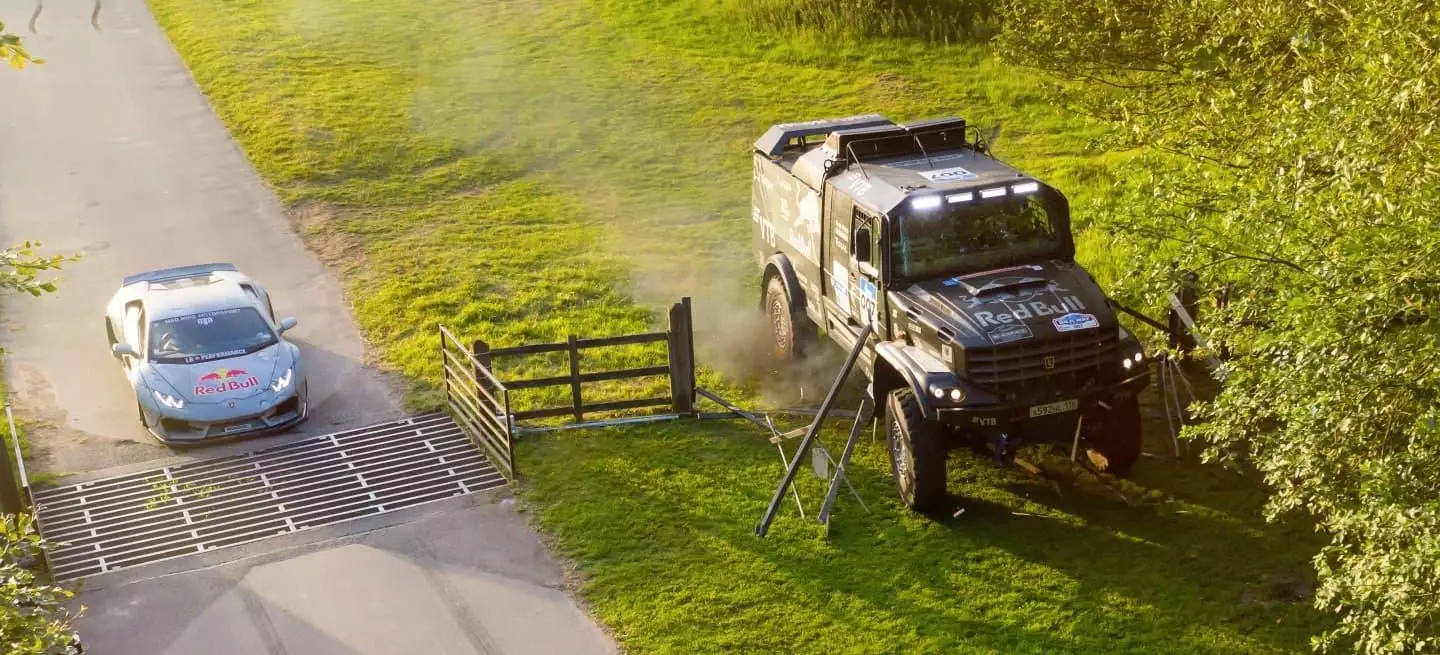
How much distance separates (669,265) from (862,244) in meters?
7.75

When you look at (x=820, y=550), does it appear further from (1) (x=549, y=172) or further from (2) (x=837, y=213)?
(1) (x=549, y=172)

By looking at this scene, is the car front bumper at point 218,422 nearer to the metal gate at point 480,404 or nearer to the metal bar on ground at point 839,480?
the metal gate at point 480,404

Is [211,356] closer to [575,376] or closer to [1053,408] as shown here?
[575,376]

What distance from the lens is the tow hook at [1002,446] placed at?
13.4 metres

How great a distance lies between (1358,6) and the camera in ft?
40.7

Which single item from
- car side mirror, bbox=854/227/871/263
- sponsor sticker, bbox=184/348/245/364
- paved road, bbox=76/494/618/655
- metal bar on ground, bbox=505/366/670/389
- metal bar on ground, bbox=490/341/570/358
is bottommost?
paved road, bbox=76/494/618/655

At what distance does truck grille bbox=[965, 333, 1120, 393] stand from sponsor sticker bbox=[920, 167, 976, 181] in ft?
8.09

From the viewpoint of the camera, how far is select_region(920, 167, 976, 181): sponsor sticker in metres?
14.8

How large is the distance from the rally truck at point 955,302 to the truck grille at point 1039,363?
1 centimetres

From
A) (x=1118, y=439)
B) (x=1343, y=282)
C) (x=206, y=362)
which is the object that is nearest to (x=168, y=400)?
(x=206, y=362)

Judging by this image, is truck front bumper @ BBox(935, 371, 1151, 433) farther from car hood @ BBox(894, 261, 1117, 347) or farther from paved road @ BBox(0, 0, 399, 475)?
paved road @ BBox(0, 0, 399, 475)

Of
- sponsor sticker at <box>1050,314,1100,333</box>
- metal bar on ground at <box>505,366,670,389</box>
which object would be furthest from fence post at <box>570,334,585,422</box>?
sponsor sticker at <box>1050,314,1100,333</box>

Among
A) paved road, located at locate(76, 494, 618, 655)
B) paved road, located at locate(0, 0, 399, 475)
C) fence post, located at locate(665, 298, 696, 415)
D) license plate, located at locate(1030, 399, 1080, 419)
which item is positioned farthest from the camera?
paved road, located at locate(0, 0, 399, 475)

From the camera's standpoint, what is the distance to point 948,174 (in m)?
15.0
